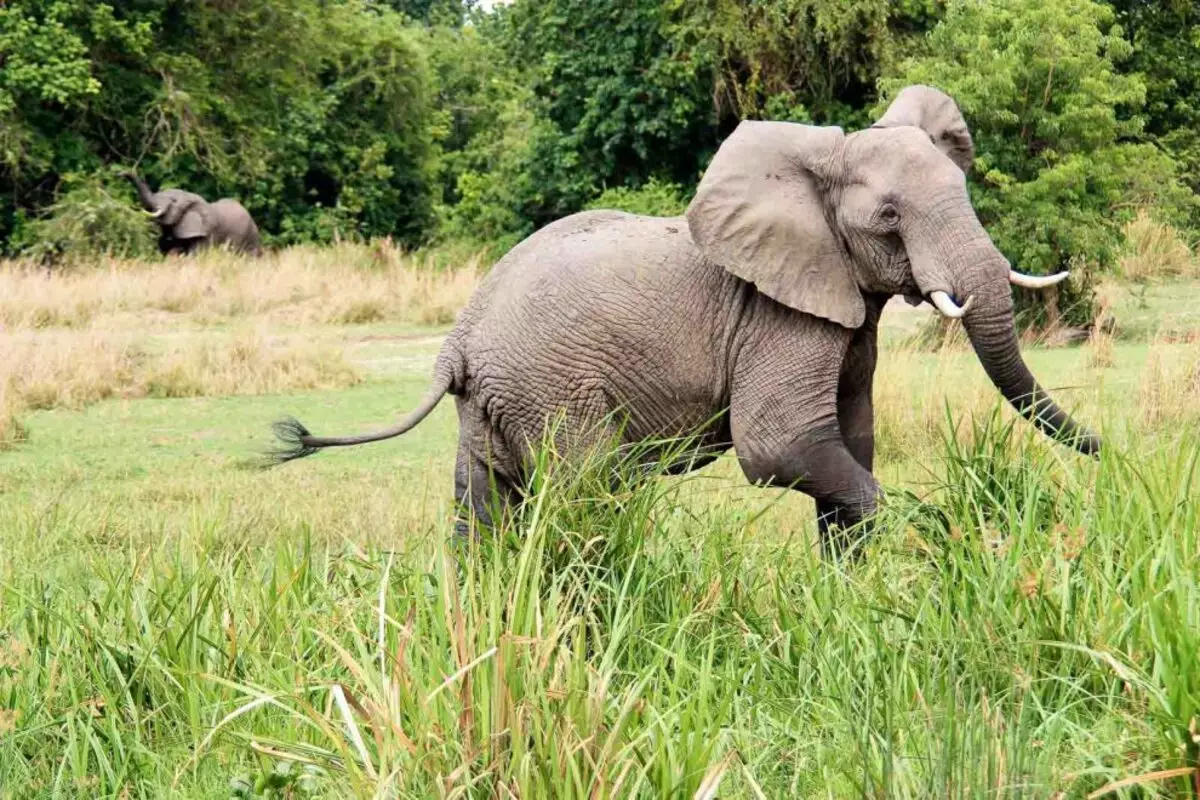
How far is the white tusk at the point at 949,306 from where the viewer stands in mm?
5484

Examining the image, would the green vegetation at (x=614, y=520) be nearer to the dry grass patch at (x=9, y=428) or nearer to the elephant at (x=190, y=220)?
the dry grass patch at (x=9, y=428)

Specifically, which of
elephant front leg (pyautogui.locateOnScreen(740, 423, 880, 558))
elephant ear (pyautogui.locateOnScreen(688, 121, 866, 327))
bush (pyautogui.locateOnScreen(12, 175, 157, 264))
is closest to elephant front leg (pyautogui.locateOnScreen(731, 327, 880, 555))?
elephant front leg (pyautogui.locateOnScreen(740, 423, 880, 558))

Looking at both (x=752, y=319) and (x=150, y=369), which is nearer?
(x=752, y=319)

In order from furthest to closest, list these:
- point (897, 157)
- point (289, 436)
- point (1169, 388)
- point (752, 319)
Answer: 1. point (1169, 388)
2. point (289, 436)
3. point (752, 319)
4. point (897, 157)

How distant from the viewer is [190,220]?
24.0m

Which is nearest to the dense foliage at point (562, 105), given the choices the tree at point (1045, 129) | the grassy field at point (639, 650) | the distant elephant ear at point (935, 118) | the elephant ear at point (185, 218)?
the tree at point (1045, 129)

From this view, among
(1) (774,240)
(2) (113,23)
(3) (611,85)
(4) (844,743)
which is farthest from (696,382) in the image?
(2) (113,23)

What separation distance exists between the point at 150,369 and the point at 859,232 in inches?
304

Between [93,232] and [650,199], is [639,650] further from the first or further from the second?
[93,232]

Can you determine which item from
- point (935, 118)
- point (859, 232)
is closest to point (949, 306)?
point (859, 232)

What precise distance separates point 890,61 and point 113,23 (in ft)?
35.5

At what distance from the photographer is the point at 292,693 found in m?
3.67

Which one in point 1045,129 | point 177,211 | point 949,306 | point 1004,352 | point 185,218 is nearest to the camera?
point 949,306

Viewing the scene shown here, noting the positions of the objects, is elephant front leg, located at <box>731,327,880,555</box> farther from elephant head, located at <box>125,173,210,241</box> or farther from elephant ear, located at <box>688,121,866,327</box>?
elephant head, located at <box>125,173,210,241</box>
